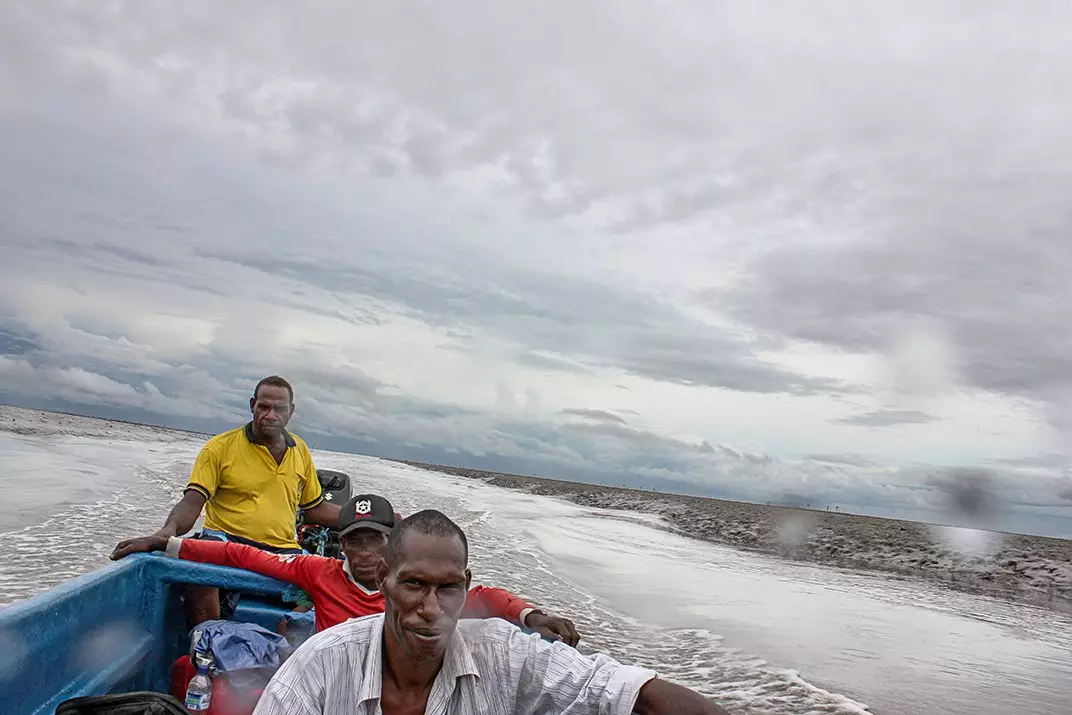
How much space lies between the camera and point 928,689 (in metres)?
8.32

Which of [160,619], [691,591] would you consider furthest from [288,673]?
[691,591]

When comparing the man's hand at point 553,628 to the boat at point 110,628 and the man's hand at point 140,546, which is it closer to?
the boat at point 110,628

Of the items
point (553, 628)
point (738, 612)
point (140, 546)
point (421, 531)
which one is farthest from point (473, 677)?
point (738, 612)

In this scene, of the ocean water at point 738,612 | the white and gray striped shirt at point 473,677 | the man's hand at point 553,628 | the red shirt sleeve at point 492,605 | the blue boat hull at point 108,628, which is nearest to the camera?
the white and gray striped shirt at point 473,677

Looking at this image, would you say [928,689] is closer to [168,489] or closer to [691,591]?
[691,591]

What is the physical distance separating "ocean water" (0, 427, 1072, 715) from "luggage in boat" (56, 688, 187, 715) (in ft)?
18.7

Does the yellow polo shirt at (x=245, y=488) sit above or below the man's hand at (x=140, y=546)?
above

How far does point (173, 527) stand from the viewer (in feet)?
14.8

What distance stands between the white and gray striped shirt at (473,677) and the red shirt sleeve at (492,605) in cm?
89

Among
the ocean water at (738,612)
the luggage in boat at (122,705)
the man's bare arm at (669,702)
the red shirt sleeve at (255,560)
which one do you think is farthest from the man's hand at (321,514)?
the ocean water at (738,612)

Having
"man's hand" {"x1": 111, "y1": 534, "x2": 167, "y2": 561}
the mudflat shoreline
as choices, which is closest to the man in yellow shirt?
"man's hand" {"x1": 111, "y1": 534, "x2": 167, "y2": 561}

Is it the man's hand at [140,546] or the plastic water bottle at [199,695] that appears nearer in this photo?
the plastic water bottle at [199,695]

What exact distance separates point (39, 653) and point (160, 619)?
124 cm

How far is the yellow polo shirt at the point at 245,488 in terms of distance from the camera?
488 cm
